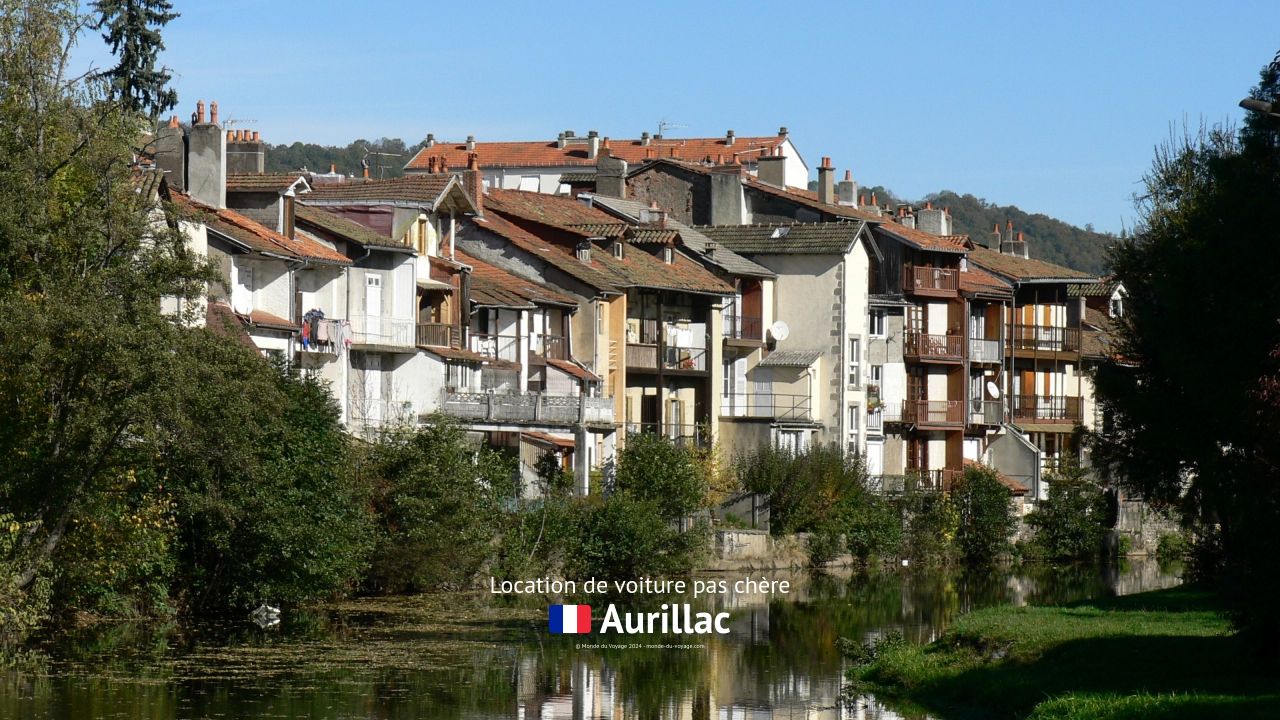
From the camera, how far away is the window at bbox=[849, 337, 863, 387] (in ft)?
257

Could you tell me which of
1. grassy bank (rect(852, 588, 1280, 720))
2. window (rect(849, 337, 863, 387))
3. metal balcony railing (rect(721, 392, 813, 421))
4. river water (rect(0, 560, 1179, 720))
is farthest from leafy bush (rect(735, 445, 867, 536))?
grassy bank (rect(852, 588, 1280, 720))

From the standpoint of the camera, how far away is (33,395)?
36250mm

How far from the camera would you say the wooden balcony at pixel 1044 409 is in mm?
90925

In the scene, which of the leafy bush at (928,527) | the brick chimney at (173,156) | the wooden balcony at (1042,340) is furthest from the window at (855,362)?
the brick chimney at (173,156)

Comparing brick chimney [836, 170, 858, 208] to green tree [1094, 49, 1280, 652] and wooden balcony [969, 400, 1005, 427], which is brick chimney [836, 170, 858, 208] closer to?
wooden balcony [969, 400, 1005, 427]

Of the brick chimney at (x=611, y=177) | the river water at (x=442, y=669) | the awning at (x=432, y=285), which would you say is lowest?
the river water at (x=442, y=669)

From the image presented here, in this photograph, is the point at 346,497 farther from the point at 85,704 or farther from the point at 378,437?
the point at 85,704

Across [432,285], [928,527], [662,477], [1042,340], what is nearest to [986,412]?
[1042,340]

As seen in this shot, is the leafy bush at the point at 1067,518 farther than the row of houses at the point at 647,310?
Yes

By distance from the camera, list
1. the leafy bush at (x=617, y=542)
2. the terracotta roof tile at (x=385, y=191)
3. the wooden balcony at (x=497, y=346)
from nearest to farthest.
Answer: the leafy bush at (x=617, y=542), the terracotta roof tile at (x=385, y=191), the wooden balcony at (x=497, y=346)

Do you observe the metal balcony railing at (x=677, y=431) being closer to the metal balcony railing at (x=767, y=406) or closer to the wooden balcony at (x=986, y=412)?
the metal balcony railing at (x=767, y=406)

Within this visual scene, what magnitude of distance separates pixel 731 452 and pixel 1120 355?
31566mm

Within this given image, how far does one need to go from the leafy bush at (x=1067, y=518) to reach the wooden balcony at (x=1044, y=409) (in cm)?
1256

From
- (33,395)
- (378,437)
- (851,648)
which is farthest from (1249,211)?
(378,437)
